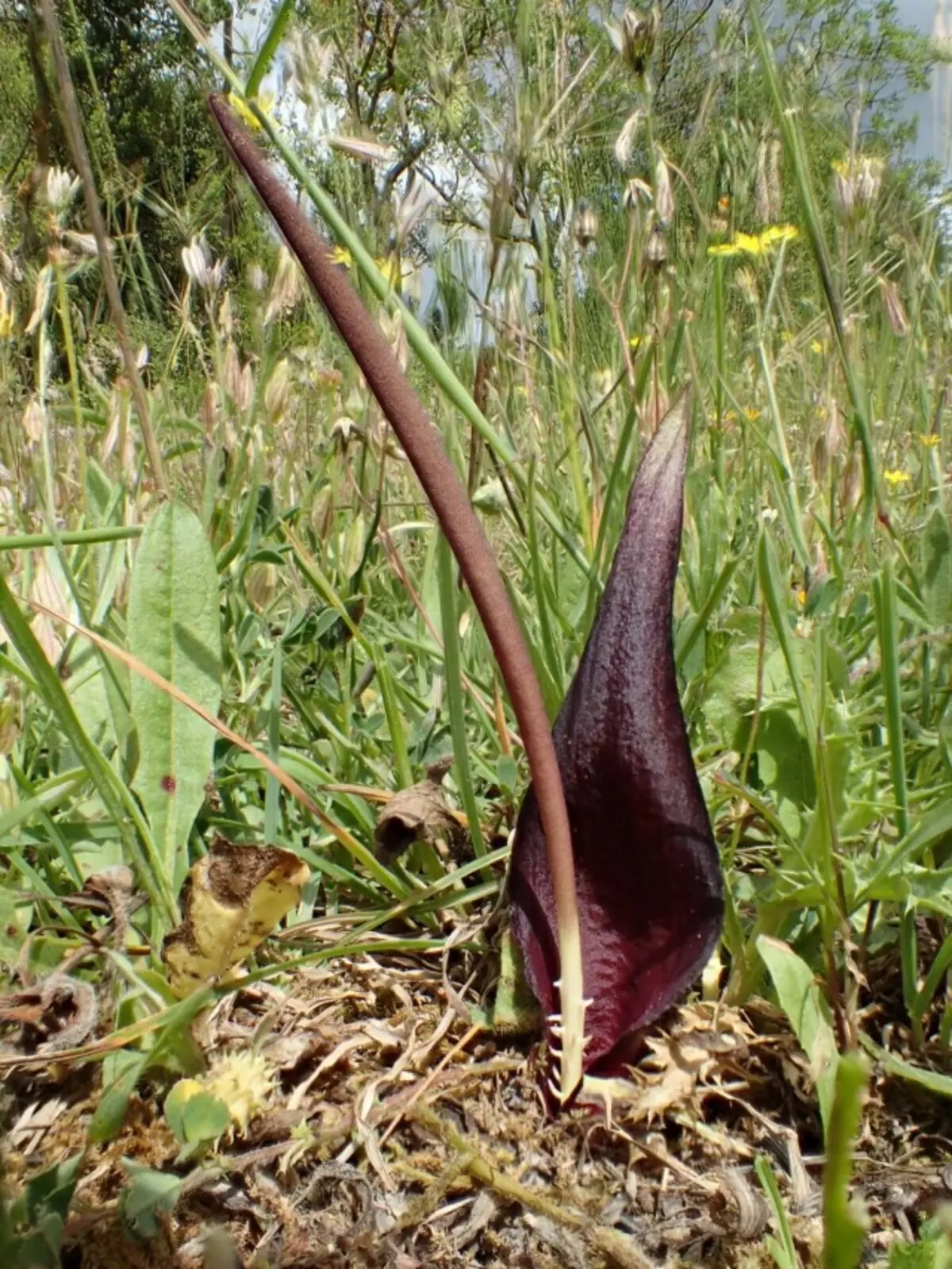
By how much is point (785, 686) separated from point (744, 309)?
5.39 feet

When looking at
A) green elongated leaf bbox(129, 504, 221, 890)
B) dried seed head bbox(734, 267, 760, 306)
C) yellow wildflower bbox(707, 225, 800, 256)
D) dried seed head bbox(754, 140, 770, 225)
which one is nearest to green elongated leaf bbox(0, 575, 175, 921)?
green elongated leaf bbox(129, 504, 221, 890)

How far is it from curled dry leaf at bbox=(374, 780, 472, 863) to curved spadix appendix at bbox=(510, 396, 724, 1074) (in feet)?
0.23

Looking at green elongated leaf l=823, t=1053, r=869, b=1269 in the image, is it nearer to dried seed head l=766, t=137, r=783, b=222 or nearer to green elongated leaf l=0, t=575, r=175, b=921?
green elongated leaf l=0, t=575, r=175, b=921

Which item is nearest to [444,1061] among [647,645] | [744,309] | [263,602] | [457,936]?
[457,936]

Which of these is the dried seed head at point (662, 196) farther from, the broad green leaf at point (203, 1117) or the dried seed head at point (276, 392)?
the broad green leaf at point (203, 1117)

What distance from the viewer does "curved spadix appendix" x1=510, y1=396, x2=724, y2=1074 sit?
1.46 feet

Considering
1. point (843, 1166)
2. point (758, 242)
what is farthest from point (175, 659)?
point (758, 242)

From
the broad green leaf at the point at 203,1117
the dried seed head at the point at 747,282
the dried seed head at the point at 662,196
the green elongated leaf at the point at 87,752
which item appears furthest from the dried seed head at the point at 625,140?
the broad green leaf at the point at 203,1117

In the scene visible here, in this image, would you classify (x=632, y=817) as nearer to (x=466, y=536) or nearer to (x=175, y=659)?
(x=466, y=536)

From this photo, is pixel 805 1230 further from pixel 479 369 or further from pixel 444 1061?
pixel 479 369

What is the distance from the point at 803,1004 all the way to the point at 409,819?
0.21 m

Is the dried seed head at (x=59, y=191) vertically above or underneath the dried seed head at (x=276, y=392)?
above

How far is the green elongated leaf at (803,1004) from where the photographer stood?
0.42 metres

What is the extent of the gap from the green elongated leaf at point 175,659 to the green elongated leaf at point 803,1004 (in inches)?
12.2
